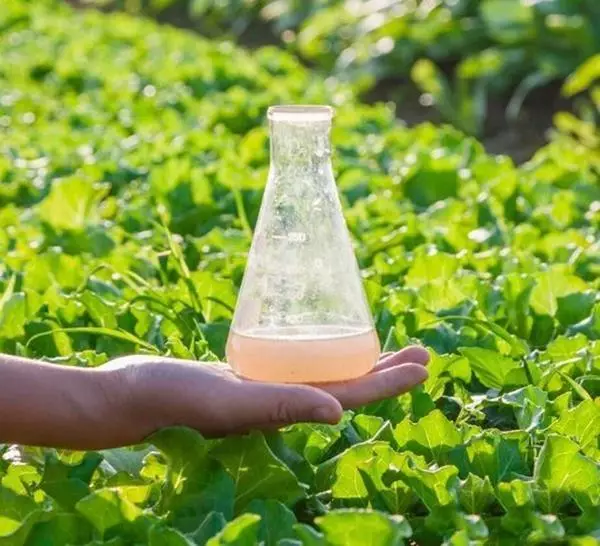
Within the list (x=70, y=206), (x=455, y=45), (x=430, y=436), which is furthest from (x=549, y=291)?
(x=455, y=45)

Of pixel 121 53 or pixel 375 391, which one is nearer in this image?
pixel 375 391

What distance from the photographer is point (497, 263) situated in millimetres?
4090

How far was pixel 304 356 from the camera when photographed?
2508 millimetres

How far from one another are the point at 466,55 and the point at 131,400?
32.3 ft

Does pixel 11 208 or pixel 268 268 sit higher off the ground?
pixel 268 268

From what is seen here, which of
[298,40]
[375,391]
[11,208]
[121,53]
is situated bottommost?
[298,40]

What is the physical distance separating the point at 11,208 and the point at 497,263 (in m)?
1.65

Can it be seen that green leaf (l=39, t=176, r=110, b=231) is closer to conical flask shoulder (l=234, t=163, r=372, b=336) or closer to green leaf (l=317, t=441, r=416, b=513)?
conical flask shoulder (l=234, t=163, r=372, b=336)

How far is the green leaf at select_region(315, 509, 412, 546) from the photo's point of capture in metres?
2.16

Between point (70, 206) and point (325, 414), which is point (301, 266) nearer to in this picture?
point (325, 414)

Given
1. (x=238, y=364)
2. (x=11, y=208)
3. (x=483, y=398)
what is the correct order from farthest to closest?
(x=11, y=208) → (x=483, y=398) → (x=238, y=364)

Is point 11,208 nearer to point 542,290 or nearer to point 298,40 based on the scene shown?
point 542,290

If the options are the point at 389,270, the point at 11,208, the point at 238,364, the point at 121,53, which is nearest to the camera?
the point at 238,364

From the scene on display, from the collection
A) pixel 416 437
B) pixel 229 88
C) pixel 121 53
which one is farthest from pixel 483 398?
pixel 121 53
